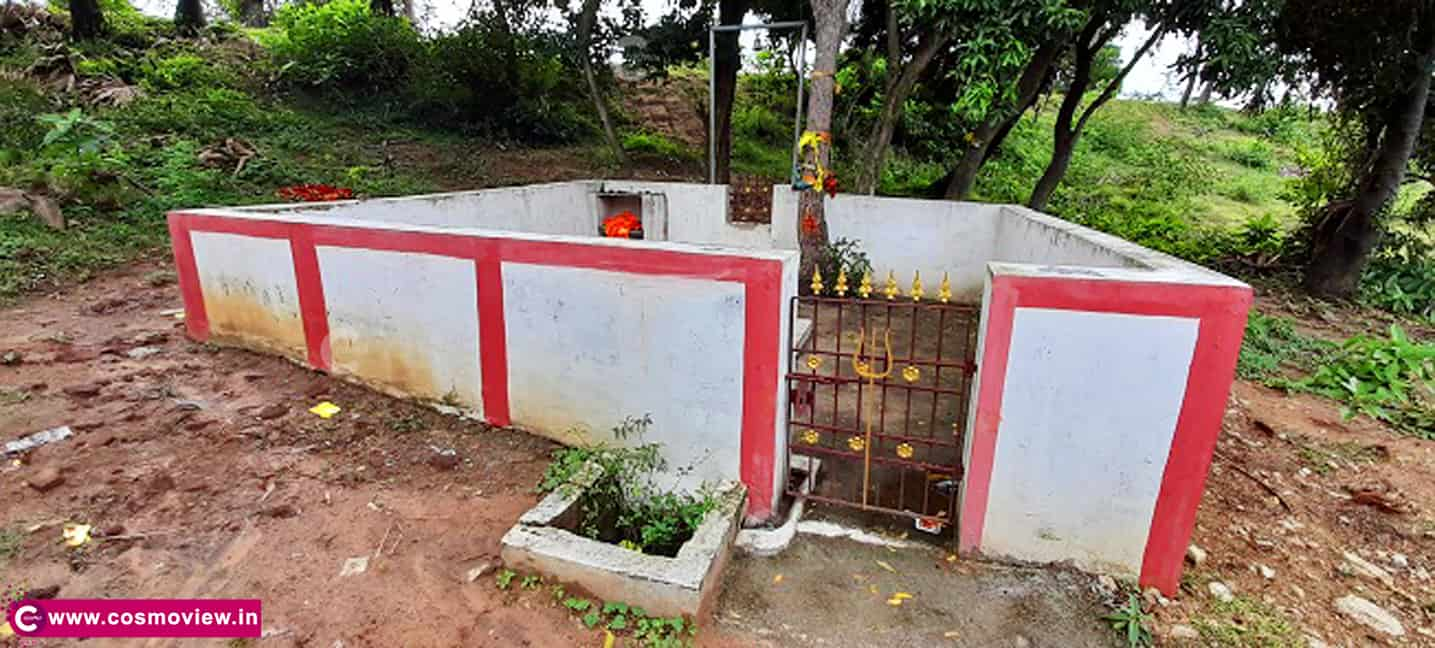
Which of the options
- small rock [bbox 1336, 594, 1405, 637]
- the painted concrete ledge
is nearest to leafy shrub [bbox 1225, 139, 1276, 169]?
small rock [bbox 1336, 594, 1405, 637]

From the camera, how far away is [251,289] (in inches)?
184

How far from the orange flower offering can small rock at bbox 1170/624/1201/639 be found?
7433 mm

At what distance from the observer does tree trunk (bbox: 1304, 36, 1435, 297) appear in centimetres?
745

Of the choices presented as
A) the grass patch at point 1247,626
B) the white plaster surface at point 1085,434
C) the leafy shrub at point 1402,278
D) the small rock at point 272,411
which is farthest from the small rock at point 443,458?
the leafy shrub at point 1402,278

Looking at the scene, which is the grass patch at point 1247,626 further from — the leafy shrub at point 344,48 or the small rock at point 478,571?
the leafy shrub at point 344,48

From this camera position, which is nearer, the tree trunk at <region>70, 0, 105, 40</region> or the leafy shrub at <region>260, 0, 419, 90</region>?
the tree trunk at <region>70, 0, 105, 40</region>

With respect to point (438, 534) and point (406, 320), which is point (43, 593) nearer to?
point (438, 534)

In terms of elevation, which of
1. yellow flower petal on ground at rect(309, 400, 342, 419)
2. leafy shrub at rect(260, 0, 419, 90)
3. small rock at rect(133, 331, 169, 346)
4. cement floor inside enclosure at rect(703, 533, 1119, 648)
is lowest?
cement floor inside enclosure at rect(703, 533, 1119, 648)

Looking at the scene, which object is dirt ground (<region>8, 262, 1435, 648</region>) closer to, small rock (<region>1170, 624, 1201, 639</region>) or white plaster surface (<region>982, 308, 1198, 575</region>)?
small rock (<region>1170, 624, 1201, 639</region>)

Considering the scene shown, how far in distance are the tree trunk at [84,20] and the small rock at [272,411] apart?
1266 cm

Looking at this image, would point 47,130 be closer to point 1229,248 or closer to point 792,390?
point 792,390

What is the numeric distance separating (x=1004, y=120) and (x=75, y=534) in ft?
32.7

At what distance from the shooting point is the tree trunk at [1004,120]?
8133 millimetres

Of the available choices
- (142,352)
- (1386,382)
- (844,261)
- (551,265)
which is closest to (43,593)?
(551,265)
